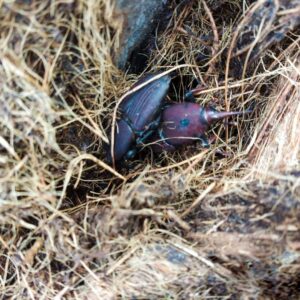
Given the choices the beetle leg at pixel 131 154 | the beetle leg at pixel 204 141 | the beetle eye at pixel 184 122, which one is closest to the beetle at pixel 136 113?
the beetle leg at pixel 131 154

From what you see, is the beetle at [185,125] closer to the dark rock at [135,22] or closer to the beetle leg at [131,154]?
the beetle leg at [131,154]

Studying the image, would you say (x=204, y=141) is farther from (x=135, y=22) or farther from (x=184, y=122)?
(x=135, y=22)

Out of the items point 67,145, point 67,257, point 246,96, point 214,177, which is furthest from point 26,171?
point 246,96

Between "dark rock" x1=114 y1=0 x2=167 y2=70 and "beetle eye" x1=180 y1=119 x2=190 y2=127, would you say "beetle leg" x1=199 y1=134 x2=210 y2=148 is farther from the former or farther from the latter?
"dark rock" x1=114 y1=0 x2=167 y2=70

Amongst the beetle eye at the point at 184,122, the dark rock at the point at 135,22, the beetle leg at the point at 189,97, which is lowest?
the beetle eye at the point at 184,122

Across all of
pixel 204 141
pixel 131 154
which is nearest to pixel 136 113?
pixel 131 154

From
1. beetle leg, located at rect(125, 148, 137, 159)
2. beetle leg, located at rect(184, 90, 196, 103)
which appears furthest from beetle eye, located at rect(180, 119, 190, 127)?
beetle leg, located at rect(125, 148, 137, 159)
